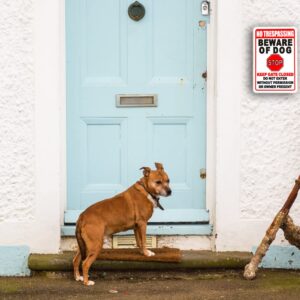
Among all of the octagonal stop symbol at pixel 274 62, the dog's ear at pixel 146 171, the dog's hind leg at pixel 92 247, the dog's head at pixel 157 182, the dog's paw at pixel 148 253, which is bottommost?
the dog's paw at pixel 148 253

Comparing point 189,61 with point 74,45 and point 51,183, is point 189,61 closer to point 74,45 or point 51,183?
point 74,45

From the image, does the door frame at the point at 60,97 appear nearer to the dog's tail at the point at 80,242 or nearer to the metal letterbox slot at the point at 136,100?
the metal letterbox slot at the point at 136,100

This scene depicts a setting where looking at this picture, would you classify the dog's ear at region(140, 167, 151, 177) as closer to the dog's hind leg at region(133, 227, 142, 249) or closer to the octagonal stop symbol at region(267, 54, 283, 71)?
the dog's hind leg at region(133, 227, 142, 249)

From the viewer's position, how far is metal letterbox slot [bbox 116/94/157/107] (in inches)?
273

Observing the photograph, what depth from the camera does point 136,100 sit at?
694cm

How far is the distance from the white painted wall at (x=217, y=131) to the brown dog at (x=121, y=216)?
1.81ft

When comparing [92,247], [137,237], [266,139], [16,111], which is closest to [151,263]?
[137,237]

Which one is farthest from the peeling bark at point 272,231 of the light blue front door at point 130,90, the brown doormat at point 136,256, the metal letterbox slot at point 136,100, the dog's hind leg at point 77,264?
the metal letterbox slot at point 136,100

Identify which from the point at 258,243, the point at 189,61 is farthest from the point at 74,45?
the point at 258,243

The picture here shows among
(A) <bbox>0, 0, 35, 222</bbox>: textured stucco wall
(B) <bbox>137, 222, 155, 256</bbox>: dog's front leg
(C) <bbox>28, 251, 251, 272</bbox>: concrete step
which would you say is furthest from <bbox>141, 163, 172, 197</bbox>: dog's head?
(A) <bbox>0, 0, 35, 222</bbox>: textured stucco wall

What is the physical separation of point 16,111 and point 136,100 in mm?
982

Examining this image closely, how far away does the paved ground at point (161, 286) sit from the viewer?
19.8 feet

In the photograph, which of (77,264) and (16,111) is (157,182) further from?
(16,111)

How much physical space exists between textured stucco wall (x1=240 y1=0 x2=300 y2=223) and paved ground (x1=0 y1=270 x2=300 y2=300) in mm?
561
